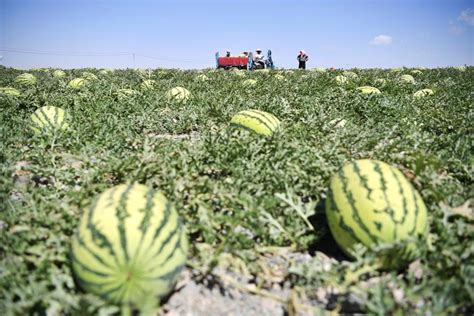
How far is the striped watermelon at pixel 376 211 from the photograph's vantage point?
228 centimetres

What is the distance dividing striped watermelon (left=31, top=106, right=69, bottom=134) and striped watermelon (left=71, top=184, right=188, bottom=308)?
2910 millimetres

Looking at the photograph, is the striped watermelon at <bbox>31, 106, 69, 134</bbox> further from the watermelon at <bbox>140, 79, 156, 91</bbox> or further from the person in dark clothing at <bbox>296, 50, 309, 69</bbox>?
the person in dark clothing at <bbox>296, 50, 309, 69</bbox>

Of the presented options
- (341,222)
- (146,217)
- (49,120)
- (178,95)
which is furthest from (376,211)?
(178,95)

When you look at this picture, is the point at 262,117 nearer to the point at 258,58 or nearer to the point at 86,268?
the point at 86,268

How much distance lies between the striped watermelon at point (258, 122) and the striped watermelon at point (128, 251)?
7.55 feet

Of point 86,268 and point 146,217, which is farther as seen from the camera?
point 146,217

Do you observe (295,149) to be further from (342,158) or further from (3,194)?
(3,194)

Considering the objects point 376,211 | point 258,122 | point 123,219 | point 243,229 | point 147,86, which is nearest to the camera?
point 123,219

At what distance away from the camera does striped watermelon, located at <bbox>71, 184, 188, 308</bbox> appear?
197 centimetres

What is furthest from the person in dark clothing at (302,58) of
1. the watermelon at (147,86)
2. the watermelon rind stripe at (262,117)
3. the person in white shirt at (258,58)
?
the watermelon rind stripe at (262,117)

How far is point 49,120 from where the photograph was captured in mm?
4836

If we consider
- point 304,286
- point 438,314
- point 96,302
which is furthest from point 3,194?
point 438,314

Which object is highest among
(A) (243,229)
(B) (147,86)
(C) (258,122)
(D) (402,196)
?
(B) (147,86)

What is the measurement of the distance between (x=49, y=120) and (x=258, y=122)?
2613mm
